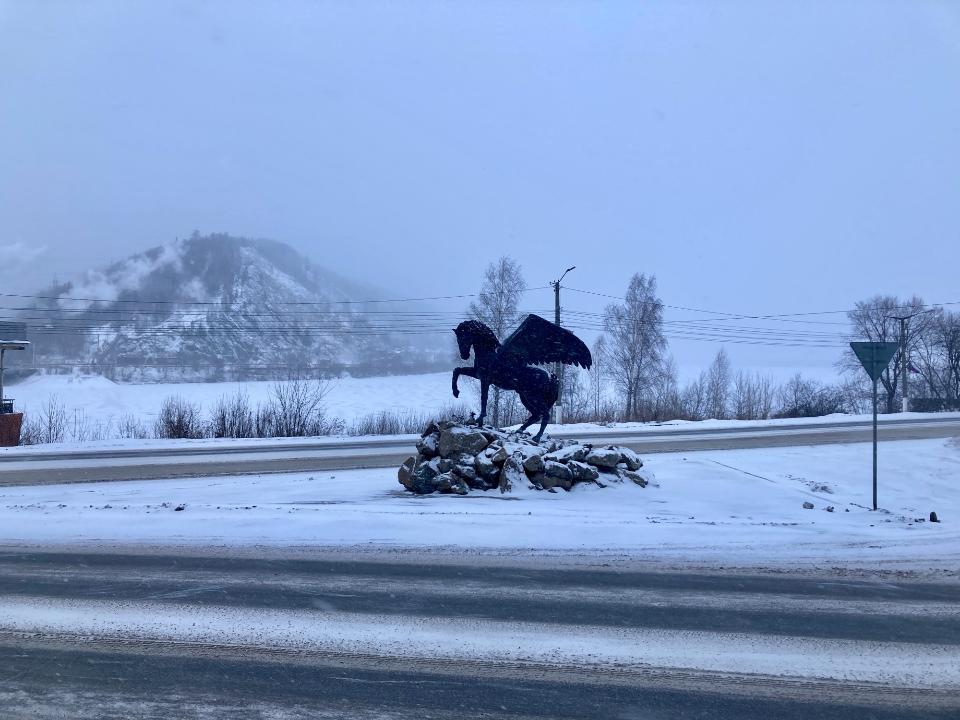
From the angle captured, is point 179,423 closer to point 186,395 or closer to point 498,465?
point 186,395

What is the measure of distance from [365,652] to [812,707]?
3.05 metres

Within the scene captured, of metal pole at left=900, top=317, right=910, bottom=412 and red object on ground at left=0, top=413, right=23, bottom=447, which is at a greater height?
metal pole at left=900, top=317, right=910, bottom=412

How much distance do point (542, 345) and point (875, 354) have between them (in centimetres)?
598

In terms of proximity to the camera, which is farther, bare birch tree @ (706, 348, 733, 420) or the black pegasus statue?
bare birch tree @ (706, 348, 733, 420)

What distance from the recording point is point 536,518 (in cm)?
1162

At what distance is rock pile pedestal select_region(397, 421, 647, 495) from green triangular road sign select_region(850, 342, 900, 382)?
4.38 metres

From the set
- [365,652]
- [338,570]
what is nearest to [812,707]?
[365,652]

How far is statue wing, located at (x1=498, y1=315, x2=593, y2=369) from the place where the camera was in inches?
607

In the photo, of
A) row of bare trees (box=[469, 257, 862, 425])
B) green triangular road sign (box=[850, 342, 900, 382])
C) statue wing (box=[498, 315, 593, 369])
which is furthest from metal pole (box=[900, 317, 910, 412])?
statue wing (box=[498, 315, 593, 369])

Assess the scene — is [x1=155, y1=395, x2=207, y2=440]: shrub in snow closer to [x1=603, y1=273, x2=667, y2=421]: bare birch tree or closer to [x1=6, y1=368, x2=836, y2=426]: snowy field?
[x1=6, y1=368, x2=836, y2=426]: snowy field

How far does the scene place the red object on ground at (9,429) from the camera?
94.9 ft

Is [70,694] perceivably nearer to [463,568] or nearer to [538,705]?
[538,705]

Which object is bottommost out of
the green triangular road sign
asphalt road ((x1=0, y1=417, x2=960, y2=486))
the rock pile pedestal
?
asphalt road ((x1=0, y1=417, x2=960, y2=486))

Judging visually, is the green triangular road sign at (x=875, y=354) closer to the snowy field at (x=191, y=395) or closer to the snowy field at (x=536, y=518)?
the snowy field at (x=536, y=518)
